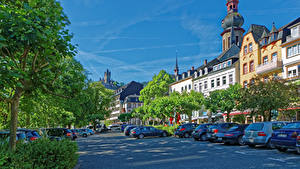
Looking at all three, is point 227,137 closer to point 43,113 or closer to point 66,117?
point 43,113

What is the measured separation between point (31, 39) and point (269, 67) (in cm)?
3507

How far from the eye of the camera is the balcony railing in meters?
34.7

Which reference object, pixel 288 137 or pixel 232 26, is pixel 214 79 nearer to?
pixel 232 26

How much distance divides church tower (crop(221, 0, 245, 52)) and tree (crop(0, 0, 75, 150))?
229 ft

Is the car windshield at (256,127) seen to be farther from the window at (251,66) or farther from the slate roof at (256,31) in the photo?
the slate roof at (256,31)

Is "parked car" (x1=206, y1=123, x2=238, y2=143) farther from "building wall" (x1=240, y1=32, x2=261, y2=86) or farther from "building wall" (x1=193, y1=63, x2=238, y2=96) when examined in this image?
"building wall" (x1=193, y1=63, x2=238, y2=96)

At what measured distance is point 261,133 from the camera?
49.4ft

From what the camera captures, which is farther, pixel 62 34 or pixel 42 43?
pixel 62 34

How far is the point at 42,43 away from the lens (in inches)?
255

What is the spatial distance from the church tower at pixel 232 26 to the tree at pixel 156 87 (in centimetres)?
2085

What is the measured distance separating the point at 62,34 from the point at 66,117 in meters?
27.4

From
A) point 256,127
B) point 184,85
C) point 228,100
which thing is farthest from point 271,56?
point 184,85

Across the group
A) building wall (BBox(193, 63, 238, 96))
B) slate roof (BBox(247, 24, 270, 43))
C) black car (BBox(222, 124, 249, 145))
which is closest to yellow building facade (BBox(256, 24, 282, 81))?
slate roof (BBox(247, 24, 270, 43))

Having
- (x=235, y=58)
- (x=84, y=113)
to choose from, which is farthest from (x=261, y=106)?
(x=84, y=113)
